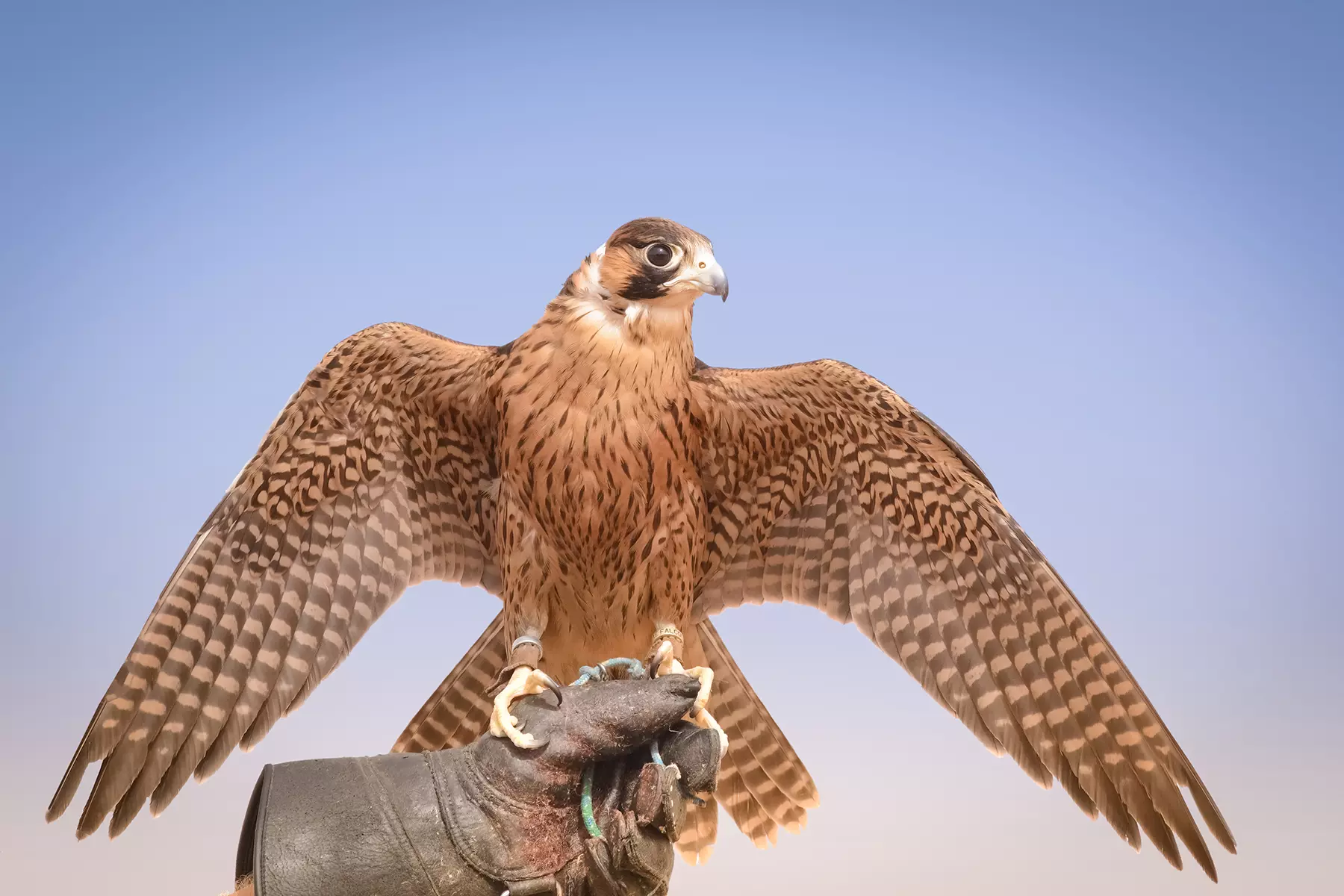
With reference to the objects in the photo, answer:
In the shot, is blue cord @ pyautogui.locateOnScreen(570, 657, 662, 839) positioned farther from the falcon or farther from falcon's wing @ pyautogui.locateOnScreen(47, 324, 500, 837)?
falcon's wing @ pyautogui.locateOnScreen(47, 324, 500, 837)

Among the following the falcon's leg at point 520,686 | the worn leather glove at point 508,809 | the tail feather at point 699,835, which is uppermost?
the falcon's leg at point 520,686

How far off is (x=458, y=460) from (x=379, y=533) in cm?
33

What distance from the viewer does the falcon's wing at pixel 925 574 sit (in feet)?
9.37

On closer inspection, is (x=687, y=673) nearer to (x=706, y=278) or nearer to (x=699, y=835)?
(x=699, y=835)

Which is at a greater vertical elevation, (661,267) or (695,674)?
(661,267)

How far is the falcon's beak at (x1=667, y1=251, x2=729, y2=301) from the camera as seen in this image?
2578 millimetres

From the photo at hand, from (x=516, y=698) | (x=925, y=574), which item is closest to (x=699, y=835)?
(x=516, y=698)

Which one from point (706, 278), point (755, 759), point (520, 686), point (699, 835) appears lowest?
point (699, 835)

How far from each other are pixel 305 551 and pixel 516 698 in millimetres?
939

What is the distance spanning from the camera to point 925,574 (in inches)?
121

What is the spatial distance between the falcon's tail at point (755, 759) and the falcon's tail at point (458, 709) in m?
0.63

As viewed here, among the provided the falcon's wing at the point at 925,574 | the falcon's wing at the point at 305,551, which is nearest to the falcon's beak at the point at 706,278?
the falcon's wing at the point at 925,574

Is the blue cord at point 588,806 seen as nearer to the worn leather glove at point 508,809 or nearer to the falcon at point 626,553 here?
the worn leather glove at point 508,809

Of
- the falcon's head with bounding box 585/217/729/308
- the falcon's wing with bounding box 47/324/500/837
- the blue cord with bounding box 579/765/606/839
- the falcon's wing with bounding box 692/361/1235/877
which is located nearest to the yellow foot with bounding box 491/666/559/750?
the blue cord with bounding box 579/765/606/839
